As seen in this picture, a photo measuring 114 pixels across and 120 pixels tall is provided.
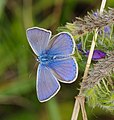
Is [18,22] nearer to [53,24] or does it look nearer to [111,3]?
[53,24]

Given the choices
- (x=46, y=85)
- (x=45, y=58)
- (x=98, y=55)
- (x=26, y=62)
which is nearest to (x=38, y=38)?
(x=45, y=58)

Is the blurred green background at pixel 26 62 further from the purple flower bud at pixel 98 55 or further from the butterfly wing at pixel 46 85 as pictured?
the butterfly wing at pixel 46 85

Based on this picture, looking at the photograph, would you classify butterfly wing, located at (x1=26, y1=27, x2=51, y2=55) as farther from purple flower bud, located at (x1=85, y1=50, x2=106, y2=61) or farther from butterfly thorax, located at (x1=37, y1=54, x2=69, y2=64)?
purple flower bud, located at (x1=85, y1=50, x2=106, y2=61)

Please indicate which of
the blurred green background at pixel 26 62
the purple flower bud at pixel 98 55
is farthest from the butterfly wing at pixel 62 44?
the blurred green background at pixel 26 62

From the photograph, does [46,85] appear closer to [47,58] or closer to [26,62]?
[47,58]

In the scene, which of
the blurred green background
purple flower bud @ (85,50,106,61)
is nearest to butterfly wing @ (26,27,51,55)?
purple flower bud @ (85,50,106,61)

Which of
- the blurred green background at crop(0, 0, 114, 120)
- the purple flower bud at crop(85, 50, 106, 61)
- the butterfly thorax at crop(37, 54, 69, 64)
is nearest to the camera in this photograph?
the butterfly thorax at crop(37, 54, 69, 64)

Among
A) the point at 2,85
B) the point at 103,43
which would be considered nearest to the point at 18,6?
the point at 2,85
